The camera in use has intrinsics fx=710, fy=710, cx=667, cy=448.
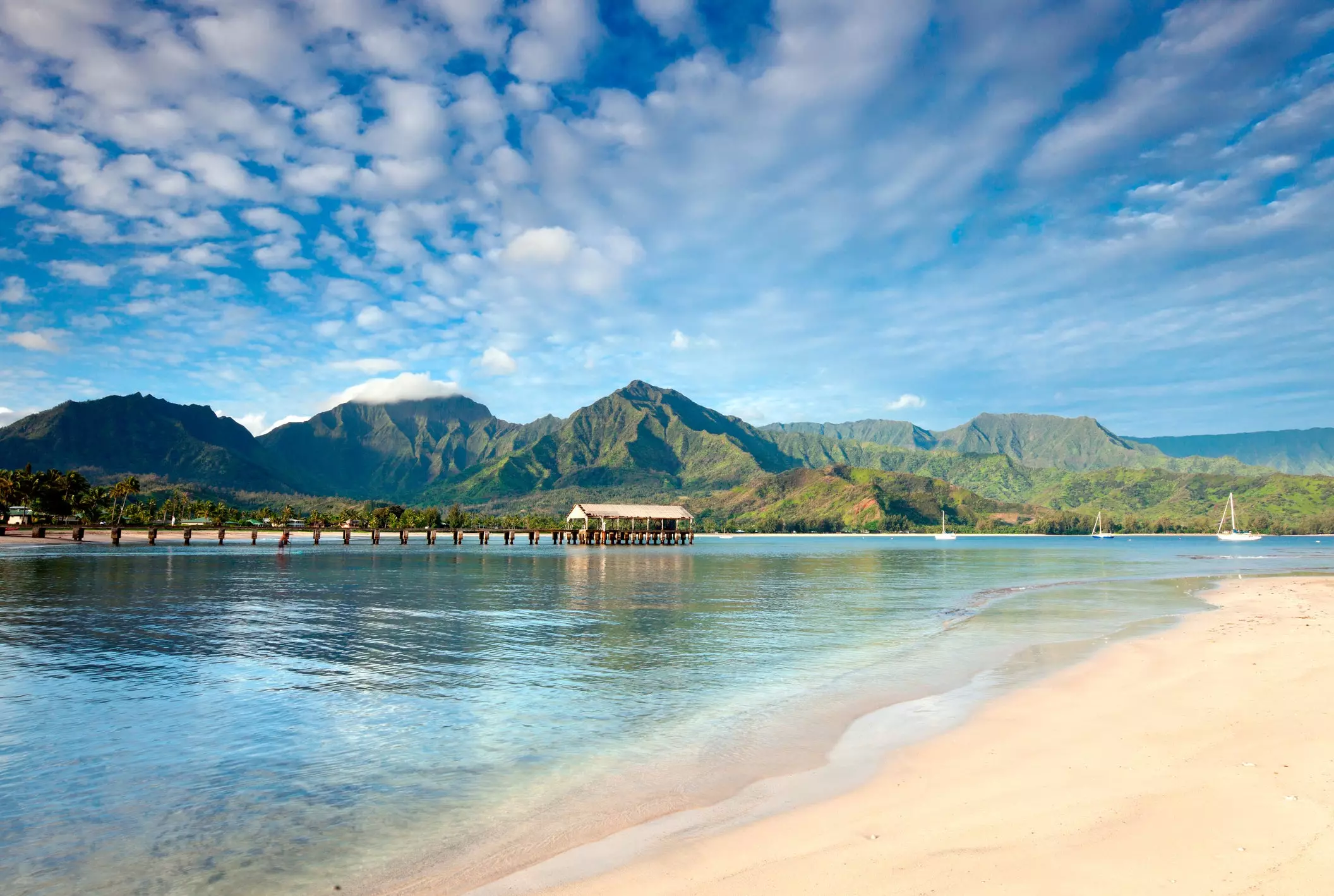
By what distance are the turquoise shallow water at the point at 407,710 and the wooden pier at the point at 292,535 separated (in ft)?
270

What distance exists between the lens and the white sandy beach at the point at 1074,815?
625cm

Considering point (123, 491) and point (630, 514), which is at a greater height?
point (123, 491)

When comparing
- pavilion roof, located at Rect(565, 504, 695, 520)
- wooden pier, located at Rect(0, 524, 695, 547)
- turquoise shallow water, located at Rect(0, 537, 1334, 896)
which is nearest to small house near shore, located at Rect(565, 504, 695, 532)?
A: pavilion roof, located at Rect(565, 504, 695, 520)

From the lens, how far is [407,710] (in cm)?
1402

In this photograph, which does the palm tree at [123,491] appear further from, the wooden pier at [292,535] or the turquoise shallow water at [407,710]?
the turquoise shallow water at [407,710]

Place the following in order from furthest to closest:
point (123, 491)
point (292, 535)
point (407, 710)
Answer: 1. point (292, 535)
2. point (123, 491)
3. point (407, 710)

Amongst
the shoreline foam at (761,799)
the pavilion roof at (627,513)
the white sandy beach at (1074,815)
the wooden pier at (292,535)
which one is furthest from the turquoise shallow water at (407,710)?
the wooden pier at (292,535)

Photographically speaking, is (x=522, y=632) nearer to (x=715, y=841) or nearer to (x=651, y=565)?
(x=715, y=841)

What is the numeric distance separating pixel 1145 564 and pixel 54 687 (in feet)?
281

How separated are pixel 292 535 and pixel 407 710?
16727 cm

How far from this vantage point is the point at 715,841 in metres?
7.56

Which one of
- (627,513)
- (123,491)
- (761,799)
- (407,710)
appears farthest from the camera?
(123,491)

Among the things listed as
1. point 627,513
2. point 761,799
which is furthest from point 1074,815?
point 627,513

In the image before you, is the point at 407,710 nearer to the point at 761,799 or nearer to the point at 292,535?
the point at 761,799
